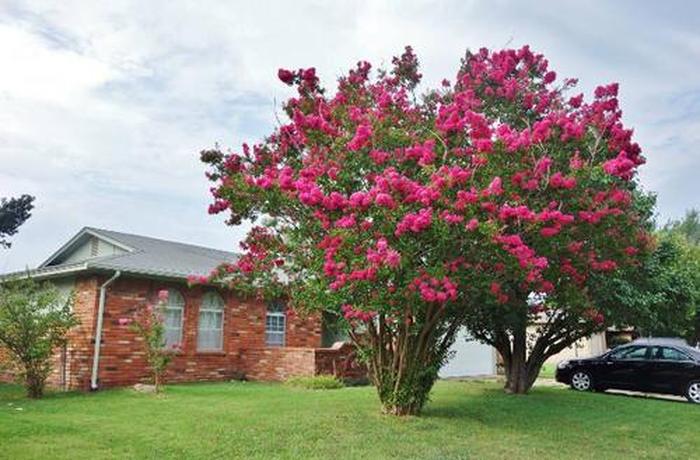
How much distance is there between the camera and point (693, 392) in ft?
48.7

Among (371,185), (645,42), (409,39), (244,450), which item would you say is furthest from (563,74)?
(244,450)

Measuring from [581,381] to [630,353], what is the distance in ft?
5.02

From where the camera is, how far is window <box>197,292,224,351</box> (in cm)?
1667

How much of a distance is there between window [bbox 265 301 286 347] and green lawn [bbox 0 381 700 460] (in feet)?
15.6

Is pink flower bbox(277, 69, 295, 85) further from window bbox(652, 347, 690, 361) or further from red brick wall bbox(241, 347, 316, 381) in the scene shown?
window bbox(652, 347, 690, 361)

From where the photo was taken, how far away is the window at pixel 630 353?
16.1 meters

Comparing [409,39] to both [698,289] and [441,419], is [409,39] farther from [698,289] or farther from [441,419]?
[698,289]

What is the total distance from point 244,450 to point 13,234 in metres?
24.4

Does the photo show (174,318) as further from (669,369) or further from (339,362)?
(669,369)

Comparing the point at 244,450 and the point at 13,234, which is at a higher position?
the point at 13,234

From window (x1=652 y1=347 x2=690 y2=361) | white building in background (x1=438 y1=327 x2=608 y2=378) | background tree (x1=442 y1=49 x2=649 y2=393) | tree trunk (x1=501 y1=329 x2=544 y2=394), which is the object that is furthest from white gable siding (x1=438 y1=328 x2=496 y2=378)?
background tree (x1=442 y1=49 x2=649 y2=393)

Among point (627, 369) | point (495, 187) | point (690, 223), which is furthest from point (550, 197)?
point (690, 223)

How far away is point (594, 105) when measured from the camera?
1066 cm

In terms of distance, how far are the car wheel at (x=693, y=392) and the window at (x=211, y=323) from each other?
11.8 m
